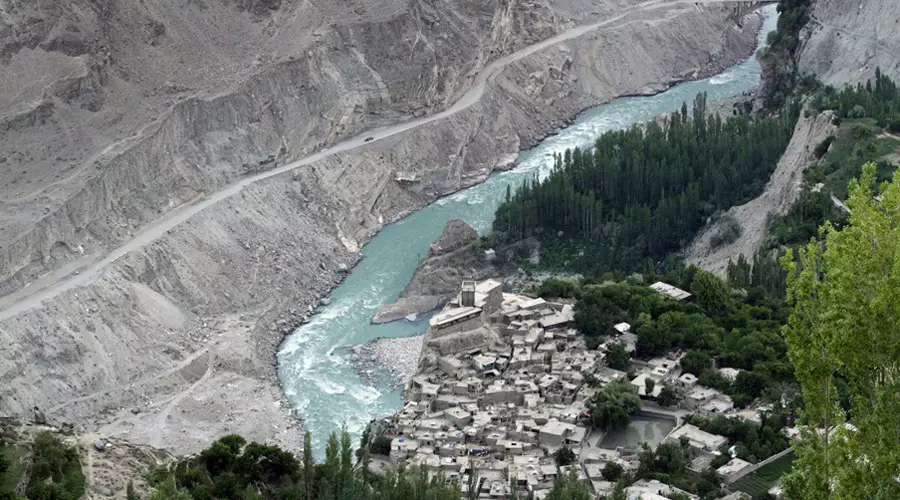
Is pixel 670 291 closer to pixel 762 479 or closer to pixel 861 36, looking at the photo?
pixel 762 479

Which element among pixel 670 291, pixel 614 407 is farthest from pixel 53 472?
pixel 670 291

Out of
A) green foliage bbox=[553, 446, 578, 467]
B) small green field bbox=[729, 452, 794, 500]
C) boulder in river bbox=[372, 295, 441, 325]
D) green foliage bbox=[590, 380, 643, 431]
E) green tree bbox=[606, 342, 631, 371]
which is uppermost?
boulder in river bbox=[372, 295, 441, 325]

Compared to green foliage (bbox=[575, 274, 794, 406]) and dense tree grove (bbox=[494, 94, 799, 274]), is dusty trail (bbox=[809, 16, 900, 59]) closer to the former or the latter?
dense tree grove (bbox=[494, 94, 799, 274])

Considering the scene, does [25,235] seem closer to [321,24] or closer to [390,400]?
[390,400]

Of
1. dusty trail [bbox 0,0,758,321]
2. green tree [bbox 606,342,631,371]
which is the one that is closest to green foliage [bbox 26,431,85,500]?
green tree [bbox 606,342,631,371]

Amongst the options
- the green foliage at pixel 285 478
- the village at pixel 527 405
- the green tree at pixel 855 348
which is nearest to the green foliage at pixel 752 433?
the village at pixel 527 405

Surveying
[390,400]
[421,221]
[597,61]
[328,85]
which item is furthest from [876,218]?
[597,61]

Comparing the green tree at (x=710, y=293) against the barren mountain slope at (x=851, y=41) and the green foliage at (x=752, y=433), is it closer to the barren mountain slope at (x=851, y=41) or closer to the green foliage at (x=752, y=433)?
the green foliage at (x=752, y=433)
